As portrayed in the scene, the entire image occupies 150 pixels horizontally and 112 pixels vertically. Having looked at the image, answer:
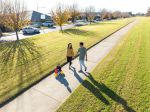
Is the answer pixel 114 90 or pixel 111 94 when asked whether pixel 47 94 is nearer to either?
pixel 111 94

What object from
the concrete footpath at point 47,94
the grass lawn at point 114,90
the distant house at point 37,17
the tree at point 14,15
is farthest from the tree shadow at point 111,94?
the distant house at point 37,17

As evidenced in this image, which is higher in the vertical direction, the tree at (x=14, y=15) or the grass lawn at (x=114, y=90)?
the tree at (x=14, y=15)

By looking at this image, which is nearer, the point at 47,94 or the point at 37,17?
the point at 47,94

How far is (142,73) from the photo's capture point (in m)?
8.84

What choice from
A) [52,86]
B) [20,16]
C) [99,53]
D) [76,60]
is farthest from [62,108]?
[20,16]

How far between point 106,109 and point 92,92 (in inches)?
49.3

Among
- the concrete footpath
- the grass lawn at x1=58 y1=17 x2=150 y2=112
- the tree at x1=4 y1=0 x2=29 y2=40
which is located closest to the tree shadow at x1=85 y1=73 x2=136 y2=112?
the grass lawn at x1=58 y1=17 x2=150 y2=112

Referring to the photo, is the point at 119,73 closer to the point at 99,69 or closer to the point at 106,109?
the point at 99,69

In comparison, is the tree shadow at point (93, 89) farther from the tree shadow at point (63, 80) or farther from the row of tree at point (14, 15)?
the row of tree at point (14, 15)

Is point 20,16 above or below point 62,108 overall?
above

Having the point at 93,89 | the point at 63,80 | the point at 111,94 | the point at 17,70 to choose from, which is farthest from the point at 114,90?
the point at 17,70

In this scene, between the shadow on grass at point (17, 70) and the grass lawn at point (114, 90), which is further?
the shadow on grass at point (17, 70)

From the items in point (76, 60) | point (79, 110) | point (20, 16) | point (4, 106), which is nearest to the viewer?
point (79, 110)

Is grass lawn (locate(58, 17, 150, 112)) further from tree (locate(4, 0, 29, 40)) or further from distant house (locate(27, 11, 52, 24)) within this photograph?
distant house (locate(27, 11, 52, 24))
